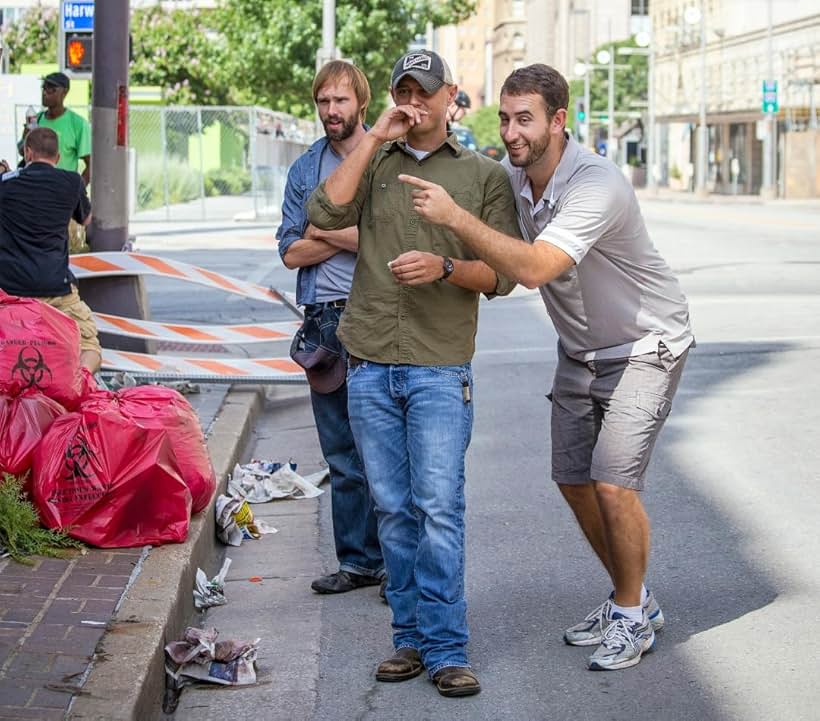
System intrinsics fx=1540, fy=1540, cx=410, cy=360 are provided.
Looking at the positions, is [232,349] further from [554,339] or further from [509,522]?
[509,522]

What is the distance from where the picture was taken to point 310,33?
143 ft

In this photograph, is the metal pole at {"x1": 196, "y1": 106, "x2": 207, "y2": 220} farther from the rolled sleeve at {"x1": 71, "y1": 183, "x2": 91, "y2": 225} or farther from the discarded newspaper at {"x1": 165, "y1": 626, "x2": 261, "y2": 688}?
the discarded newspaper at {"x1": 165, "y1": 626, "x2": 261, "y2": 688}

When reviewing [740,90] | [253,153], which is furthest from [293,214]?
[740,90]

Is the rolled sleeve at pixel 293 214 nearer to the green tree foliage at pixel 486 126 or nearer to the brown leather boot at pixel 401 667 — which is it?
the brown leather boot at pixel 401 667

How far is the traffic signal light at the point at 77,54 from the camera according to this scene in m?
15.2

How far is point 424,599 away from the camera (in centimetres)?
489

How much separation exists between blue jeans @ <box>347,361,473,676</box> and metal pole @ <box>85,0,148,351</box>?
6.18 meters

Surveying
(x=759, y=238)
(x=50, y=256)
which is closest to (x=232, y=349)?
(x=50, y=256)

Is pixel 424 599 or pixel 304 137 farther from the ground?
pixel 304 137

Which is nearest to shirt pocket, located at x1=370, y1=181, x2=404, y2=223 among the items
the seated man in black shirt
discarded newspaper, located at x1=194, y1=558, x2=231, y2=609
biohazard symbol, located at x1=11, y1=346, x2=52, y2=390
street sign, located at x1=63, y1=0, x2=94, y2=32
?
discarded newspaper, located at x1=194, y1=558, x2=231, y2=609

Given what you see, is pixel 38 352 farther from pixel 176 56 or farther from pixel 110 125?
pixel 176 56

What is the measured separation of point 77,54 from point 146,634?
11447 mm

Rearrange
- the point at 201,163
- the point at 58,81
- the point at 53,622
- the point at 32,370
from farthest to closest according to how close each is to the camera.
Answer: the point at 201,163, the point at 58,81, the point at 32,370, the point at 53,622

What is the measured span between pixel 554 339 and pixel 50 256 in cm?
592
